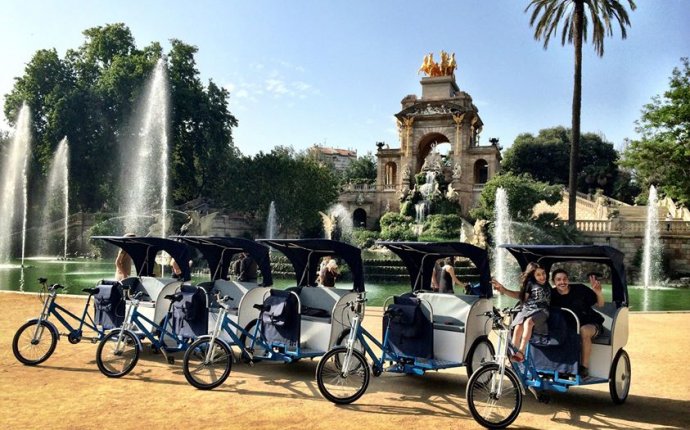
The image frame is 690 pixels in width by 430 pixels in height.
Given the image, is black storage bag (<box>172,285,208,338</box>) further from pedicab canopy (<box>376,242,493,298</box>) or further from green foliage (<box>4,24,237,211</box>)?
A: green foliage (<box>4,24,237,211</box>)

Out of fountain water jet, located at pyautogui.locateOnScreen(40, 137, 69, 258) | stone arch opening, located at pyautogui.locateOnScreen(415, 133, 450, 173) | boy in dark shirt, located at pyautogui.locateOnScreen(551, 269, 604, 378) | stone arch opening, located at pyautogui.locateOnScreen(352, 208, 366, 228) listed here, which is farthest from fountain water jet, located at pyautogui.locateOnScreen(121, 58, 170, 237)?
boy in dark shirt, located at pyautogui.locateOnScreen(551, 269, 604, 378)

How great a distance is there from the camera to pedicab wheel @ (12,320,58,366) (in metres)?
9.23

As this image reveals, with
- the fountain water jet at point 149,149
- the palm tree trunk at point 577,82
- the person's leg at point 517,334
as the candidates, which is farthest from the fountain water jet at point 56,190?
the person's leg at point 517,334

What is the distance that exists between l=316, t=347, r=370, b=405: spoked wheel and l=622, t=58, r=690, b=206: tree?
95.3 ft

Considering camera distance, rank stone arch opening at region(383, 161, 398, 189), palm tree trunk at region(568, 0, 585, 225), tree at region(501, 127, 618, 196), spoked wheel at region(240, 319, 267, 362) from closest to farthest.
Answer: spoked wheel at region(240, 319, 267, 362)
palm tree trunk at region(568, 0, 585, 225)
stone arch opening at region(383, 161, 398, 189)
tree at region(501, 127, 618, 196)

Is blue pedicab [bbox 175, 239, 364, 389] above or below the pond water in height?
above

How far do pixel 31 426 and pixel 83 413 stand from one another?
0.61 meters

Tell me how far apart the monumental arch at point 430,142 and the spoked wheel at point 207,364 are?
47.7 m

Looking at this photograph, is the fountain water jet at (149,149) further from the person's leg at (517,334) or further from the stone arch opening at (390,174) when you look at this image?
the person's leg at (517,334)

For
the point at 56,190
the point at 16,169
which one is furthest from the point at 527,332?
the point at 56,190

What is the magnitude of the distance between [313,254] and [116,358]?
3497 millimetres

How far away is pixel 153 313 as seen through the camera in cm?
1016

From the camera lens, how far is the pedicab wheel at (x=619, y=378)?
24.7 feet

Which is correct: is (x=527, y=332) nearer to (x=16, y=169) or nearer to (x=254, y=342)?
(x=254, y=342)
